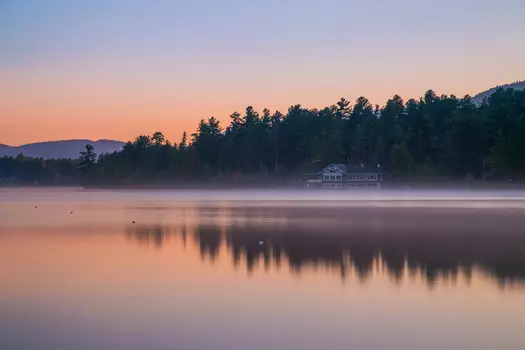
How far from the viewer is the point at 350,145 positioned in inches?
6014

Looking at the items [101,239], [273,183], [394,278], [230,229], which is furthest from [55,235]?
[273,183]

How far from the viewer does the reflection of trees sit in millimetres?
19125

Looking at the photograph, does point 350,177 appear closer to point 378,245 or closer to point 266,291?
point 378,245

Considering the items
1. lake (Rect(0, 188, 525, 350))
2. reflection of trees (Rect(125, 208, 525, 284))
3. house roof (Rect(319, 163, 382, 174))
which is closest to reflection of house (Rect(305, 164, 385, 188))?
house roof (Rect(319, 163, 382, 174))

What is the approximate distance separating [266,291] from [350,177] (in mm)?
127653

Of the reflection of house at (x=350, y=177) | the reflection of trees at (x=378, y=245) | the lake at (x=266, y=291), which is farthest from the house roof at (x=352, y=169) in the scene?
the lake at (x=266, y=291)

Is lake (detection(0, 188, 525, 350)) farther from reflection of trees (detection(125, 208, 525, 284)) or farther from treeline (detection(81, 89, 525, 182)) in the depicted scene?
treeline (detection(81, 89, 525, 182))

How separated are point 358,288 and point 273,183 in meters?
139

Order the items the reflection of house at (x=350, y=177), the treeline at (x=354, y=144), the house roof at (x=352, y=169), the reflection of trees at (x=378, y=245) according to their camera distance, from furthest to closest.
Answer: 1. the house roof at (x=352, y=169)
2. the reflection of house at (x=350, y=177)
3. the treeline at (x=354, y=144)
4. the reflection of trees at (x=378, y=245)

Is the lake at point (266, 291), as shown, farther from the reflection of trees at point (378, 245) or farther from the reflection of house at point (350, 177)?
the reflection of house at point (350, 177)

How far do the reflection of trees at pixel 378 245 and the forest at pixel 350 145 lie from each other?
266 ft

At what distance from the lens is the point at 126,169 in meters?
180

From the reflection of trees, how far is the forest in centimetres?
8112

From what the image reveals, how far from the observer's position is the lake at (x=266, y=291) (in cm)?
1141
